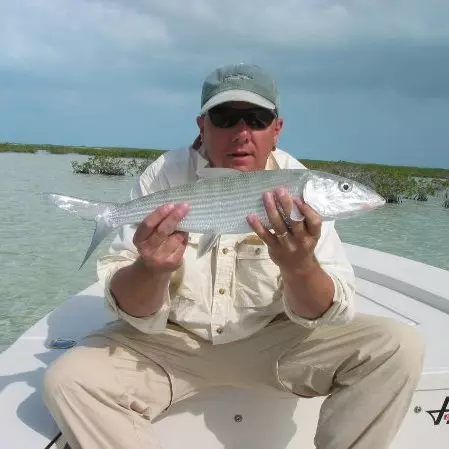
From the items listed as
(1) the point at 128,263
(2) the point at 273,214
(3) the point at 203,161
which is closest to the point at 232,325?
(1) the point at 128,263

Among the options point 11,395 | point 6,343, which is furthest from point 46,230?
point 11,395

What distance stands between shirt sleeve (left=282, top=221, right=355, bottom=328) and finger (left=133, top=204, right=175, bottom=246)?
1.98ft

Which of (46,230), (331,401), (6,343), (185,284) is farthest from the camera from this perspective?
(46,230)

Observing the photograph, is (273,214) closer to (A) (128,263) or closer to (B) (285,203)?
(B) (285,203)

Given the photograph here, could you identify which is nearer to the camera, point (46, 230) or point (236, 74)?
point (236, 74)

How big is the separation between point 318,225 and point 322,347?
637mm

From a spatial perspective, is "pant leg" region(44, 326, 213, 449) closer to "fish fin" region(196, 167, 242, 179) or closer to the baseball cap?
"fish fin" region(196, 167, 242, 179)

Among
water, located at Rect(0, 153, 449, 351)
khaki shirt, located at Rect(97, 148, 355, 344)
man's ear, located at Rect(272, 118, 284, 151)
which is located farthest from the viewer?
water, located at Rect(0, 153, 449, 351)

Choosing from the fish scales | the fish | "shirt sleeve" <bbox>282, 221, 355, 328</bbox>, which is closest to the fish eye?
the fish

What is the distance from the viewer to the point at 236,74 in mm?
2463

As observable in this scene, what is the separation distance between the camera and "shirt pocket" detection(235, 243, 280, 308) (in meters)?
2.37

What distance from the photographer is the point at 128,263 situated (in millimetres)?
2375

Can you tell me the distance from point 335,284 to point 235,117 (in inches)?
32.3

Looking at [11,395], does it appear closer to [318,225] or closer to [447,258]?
[318,225]
